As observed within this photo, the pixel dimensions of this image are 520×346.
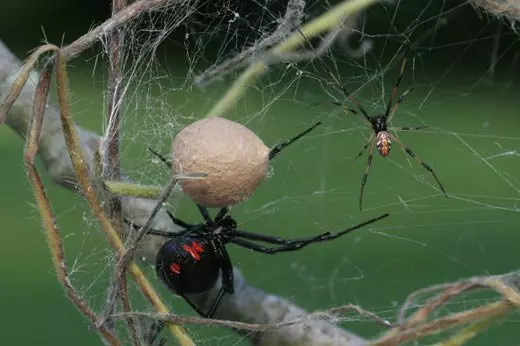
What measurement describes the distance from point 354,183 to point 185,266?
1.07 ft

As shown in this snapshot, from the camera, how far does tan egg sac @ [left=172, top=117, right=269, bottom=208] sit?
0.46 m

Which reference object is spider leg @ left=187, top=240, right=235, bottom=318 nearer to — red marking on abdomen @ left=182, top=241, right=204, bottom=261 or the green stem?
red marking on abdomen @ left=182, top=241, right=204, bottom=261

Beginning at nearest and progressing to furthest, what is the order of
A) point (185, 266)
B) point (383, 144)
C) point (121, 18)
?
1. point (121, 18)
2. point (185, 266)
3. point (383, 144)

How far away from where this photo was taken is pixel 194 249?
2.01 feet

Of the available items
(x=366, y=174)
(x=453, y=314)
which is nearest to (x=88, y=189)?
(x=453, y=314)

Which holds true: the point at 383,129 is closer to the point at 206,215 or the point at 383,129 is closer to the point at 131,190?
the point at 206,215

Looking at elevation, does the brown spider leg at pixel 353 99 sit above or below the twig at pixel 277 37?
below

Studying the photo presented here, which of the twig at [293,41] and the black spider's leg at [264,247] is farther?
the black spider's leg at [264,247]

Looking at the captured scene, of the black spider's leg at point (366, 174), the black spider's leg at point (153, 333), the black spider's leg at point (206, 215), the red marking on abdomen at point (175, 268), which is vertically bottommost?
Answer: the black spider's leg at point (153, 333)

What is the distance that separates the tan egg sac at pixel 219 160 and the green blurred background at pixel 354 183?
25 cm

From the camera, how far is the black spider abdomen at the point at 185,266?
1.91ft

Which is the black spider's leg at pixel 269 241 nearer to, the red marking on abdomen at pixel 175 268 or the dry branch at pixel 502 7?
the red marking on abdomen at pixel 175 268

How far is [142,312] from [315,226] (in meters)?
0.39

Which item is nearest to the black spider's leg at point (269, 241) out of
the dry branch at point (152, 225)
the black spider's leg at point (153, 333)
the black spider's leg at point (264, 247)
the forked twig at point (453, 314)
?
the black spider's leg at point (264, 247)
